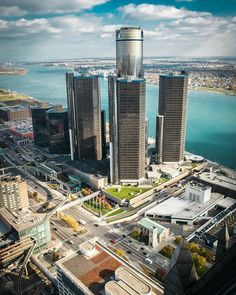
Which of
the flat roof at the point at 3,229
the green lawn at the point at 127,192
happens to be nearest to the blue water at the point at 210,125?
the green lawn at the point at 127,192

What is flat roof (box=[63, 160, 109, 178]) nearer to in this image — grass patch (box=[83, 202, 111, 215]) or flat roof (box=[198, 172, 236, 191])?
grass patch (box=[83, 202, 111, 215])

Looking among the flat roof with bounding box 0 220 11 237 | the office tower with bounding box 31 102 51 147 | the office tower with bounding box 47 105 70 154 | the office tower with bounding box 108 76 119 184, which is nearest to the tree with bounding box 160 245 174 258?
the office tower with bounding box 108 76 119 184

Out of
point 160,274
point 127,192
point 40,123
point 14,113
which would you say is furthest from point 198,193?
point 14,113

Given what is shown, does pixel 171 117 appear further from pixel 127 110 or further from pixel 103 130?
pixel 103 130

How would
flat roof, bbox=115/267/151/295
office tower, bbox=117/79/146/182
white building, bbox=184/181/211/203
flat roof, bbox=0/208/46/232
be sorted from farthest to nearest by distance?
office tower, bbox=117/79/146/182
white building, bbox=184/181/211/203
flat roof, bbox=0/208/46/232
flat roof, bbox=115/267/151/295

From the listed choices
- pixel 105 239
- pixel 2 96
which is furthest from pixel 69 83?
pixel 2 96

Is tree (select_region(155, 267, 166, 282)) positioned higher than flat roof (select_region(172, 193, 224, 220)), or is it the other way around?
flat roof (select_region(172, 193, 224, 220))

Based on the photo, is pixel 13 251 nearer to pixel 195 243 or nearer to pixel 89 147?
pixel 195 243
